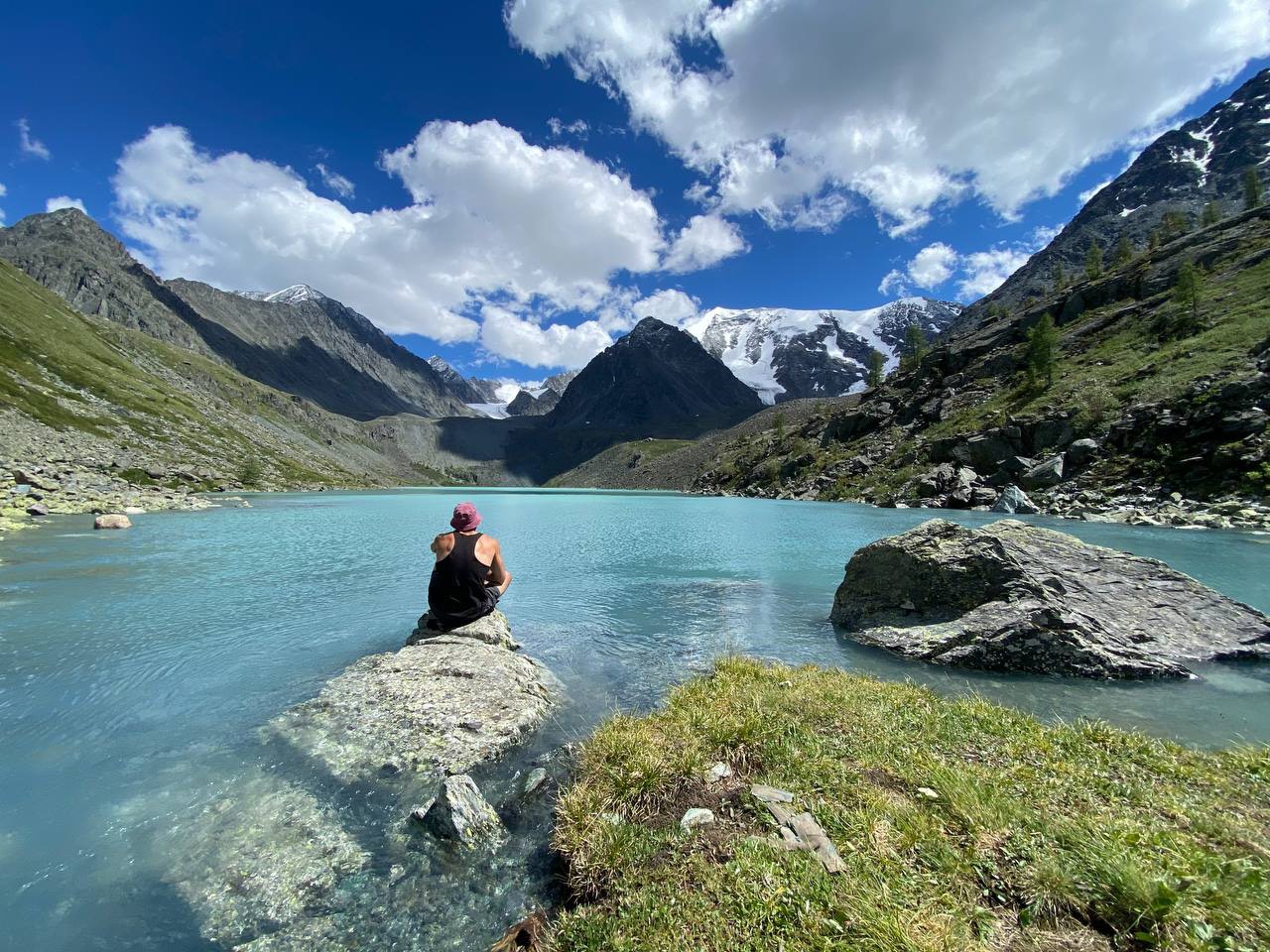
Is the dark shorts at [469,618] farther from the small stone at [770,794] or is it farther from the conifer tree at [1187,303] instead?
the conifer tree at [1187,303]

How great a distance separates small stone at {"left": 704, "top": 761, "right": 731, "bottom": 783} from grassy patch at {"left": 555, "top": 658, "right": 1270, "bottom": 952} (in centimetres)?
14

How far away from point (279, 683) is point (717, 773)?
34.7ft

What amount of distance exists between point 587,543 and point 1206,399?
2477 inches

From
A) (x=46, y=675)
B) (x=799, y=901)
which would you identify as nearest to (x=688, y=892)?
(x=799, y=901)

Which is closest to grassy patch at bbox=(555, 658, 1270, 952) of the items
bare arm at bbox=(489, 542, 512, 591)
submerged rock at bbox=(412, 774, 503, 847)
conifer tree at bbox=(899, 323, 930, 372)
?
submerged rock at bbox=(412, 774, 503, 847)

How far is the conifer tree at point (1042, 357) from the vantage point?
88.4m

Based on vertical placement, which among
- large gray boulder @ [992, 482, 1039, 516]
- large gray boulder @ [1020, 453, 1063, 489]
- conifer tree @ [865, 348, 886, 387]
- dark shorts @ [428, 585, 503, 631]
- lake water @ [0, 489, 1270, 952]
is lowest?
lake water @ [0, 489, 1270, 952]

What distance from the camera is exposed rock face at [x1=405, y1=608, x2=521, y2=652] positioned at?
13242 millimetres

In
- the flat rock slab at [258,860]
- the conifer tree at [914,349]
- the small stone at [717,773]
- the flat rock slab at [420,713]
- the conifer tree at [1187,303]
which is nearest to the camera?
the flat rock slab at [258,860]

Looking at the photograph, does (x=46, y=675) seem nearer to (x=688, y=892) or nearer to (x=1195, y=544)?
(x=688, y=892)

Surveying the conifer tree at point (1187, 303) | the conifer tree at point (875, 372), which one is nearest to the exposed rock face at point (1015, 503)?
the conifer tree at point (1187, 303)

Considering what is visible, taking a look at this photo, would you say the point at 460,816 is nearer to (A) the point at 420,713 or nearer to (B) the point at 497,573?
(A) the point at 420,713

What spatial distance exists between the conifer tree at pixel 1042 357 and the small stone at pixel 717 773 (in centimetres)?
10379

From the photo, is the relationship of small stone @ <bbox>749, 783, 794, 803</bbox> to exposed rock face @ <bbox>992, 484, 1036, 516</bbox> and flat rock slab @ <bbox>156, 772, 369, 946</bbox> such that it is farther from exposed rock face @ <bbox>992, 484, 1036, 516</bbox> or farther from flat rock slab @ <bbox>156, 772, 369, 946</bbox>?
exposed rock face @ <bbox>992, 484, 1036, 516</bbox>
